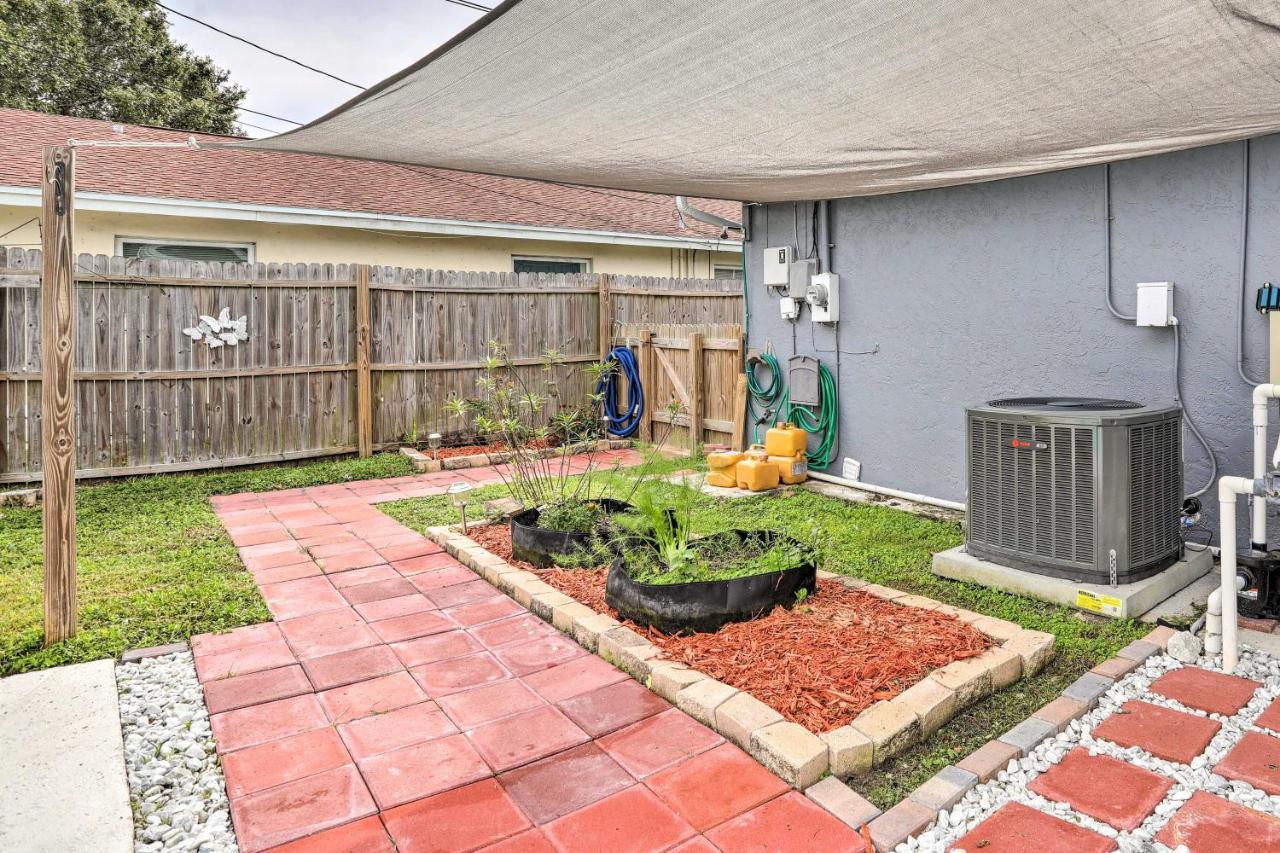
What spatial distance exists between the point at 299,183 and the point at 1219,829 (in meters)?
9.61

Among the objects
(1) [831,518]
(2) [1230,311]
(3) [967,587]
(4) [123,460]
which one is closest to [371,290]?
(4) [123,460]

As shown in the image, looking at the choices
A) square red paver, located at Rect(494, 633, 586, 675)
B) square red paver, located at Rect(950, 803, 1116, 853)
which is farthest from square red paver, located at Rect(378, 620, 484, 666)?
square red paver, located at Rect(950, 803, 1116, 853)

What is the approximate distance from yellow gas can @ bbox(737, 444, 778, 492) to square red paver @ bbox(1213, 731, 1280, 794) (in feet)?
11.9

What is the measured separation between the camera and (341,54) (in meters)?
13.0

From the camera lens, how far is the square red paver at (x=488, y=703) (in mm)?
2525

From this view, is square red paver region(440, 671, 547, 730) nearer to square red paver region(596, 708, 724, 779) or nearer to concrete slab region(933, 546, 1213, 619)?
square red paver region(596, 708, 724, 779)

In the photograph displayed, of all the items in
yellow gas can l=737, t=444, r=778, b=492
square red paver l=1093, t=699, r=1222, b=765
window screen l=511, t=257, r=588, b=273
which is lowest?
square red paver l=1093, t=699, r=1222, b=765

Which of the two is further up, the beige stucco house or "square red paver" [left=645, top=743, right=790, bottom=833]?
the beige stucco house

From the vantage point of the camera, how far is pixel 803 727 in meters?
2.30

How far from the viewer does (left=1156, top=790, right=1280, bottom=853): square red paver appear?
1.82 m

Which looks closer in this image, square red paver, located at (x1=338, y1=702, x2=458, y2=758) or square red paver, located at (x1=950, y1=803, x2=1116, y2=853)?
square red paver, located at (x1=950, y1=803, x2=1116, y2=853)

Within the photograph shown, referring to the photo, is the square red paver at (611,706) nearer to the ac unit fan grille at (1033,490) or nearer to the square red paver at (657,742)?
the square red paver at (657,742)

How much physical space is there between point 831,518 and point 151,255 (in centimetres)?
716

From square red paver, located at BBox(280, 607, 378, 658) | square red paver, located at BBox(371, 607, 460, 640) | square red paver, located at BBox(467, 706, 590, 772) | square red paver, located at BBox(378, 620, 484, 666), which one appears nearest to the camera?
square red paver, located at BBox(467, 706, 590, 772)
